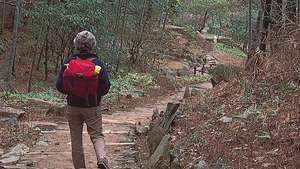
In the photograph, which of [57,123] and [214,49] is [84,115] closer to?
[57,123]

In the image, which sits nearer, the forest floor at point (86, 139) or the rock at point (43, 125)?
the forest floor at point (86, 139)

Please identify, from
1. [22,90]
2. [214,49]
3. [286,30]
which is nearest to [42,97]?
[22,90]

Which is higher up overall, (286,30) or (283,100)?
(286,30)

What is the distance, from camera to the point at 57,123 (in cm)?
1153

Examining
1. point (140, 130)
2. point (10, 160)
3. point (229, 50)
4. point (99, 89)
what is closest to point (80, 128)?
point (99, 89)

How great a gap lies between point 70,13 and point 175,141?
12524 mm

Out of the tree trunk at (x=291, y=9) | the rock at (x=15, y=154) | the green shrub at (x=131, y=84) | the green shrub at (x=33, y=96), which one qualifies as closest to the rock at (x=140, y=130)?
the rock at (x=15, y=154)

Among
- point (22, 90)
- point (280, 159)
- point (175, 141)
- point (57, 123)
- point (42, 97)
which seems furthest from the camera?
point (22, 90)

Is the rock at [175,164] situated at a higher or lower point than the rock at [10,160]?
higher

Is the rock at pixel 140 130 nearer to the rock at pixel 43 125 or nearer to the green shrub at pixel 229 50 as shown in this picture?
the rock at pixel 43 125

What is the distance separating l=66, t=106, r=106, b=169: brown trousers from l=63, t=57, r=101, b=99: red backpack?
9.6 inches

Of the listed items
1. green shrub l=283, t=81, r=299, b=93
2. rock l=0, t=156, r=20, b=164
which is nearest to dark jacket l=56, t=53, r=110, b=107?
rock l=0, t=156, r=20, b=164

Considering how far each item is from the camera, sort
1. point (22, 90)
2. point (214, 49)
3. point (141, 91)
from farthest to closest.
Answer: point (214, 49)
point (141, 91)
point (22, 90)

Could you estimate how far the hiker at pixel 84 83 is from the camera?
5238 millimetres
